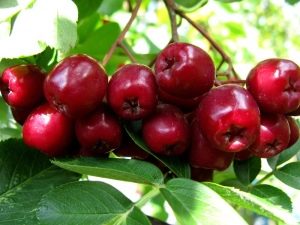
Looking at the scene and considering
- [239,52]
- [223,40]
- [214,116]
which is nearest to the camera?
[214,116]

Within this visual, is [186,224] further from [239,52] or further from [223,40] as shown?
[239,52]

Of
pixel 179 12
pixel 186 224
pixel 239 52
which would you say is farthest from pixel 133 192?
pixel 239 52

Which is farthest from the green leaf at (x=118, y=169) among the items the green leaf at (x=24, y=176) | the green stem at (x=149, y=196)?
the green leaf at (x=24, y=176)

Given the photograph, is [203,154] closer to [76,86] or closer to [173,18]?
[76,86]

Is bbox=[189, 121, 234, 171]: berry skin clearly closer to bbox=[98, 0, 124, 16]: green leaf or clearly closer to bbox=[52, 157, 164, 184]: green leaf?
bbox=[52, 157, 164, 184]: green leaf

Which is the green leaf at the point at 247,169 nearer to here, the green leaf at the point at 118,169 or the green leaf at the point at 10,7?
the green leaf at the point at 118,169
